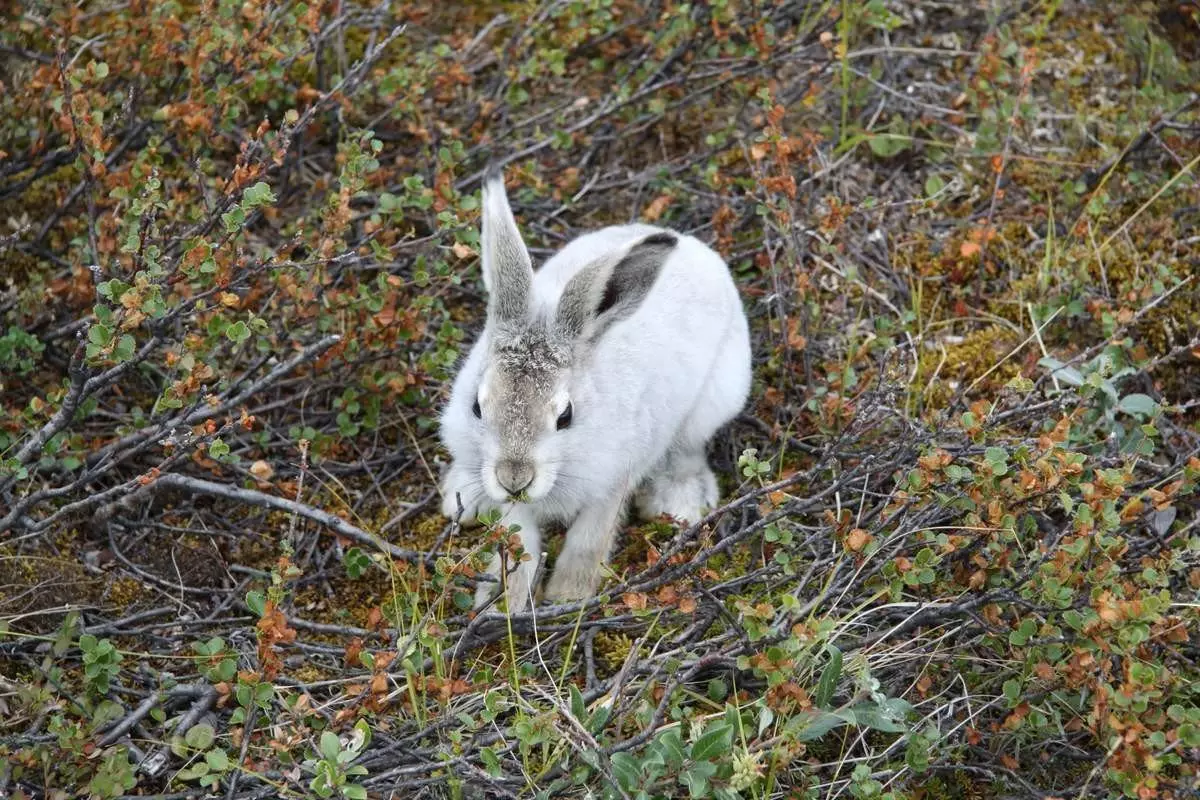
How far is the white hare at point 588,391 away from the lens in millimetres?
4867

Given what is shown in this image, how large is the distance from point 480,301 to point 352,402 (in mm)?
945

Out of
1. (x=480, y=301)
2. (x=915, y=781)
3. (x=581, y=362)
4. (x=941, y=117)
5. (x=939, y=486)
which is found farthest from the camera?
(x=941, y=117)

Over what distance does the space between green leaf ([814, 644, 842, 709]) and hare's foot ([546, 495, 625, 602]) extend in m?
1.24

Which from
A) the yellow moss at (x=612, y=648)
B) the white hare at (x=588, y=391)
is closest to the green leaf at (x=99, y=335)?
the white hare at (x=588, y=391)

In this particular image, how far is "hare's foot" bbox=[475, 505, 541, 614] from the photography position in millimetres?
5227

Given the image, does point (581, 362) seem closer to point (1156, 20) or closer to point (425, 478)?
point (425, 478)

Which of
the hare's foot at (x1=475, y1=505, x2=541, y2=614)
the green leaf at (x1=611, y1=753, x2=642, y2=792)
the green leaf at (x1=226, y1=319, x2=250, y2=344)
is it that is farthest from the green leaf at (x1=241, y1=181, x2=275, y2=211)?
the green leaf at (x1=611, y1=753, x2=642, y2=792)

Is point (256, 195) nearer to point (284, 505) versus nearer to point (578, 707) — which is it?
point (284, 505)

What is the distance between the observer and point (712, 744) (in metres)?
3.99

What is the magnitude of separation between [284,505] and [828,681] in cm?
222

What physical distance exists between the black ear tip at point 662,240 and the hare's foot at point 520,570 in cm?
120

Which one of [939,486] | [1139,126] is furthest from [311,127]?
[1139,126]

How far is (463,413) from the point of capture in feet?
16.9

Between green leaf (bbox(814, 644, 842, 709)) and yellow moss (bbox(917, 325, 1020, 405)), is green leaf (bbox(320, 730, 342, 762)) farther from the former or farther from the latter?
yellow moss (bbox(917, 325, 1020, 405))
